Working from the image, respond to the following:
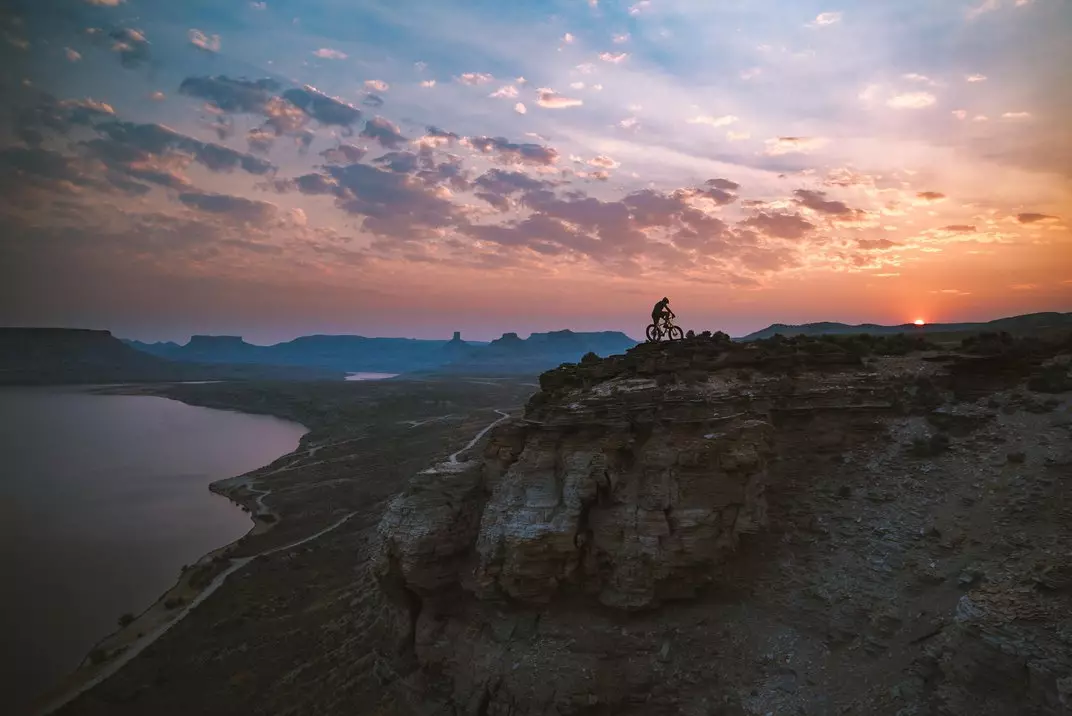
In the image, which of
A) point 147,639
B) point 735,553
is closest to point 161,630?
point 147,639

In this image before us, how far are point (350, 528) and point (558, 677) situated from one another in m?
28.0

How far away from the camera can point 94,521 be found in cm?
4372

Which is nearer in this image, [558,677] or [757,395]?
[558,677]

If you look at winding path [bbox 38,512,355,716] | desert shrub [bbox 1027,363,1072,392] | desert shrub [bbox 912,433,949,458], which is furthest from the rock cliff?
winding path [bbox 38,512,355,716]

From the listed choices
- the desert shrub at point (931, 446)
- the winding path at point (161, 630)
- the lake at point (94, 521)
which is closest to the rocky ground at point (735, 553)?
the desert shrub at point (931, 446)

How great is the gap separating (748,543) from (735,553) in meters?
0.56

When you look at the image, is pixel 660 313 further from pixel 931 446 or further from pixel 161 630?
pixel 161 630

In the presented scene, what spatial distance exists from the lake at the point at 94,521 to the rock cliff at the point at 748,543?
20.4 metres

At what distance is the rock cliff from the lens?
11.9m

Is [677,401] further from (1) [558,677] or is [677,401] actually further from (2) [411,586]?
(2) [411,586]

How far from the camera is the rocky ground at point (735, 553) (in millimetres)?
11773

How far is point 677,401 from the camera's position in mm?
17156

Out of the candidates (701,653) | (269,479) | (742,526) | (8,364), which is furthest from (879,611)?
(8,364)

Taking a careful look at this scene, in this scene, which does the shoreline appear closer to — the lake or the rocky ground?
the lake
